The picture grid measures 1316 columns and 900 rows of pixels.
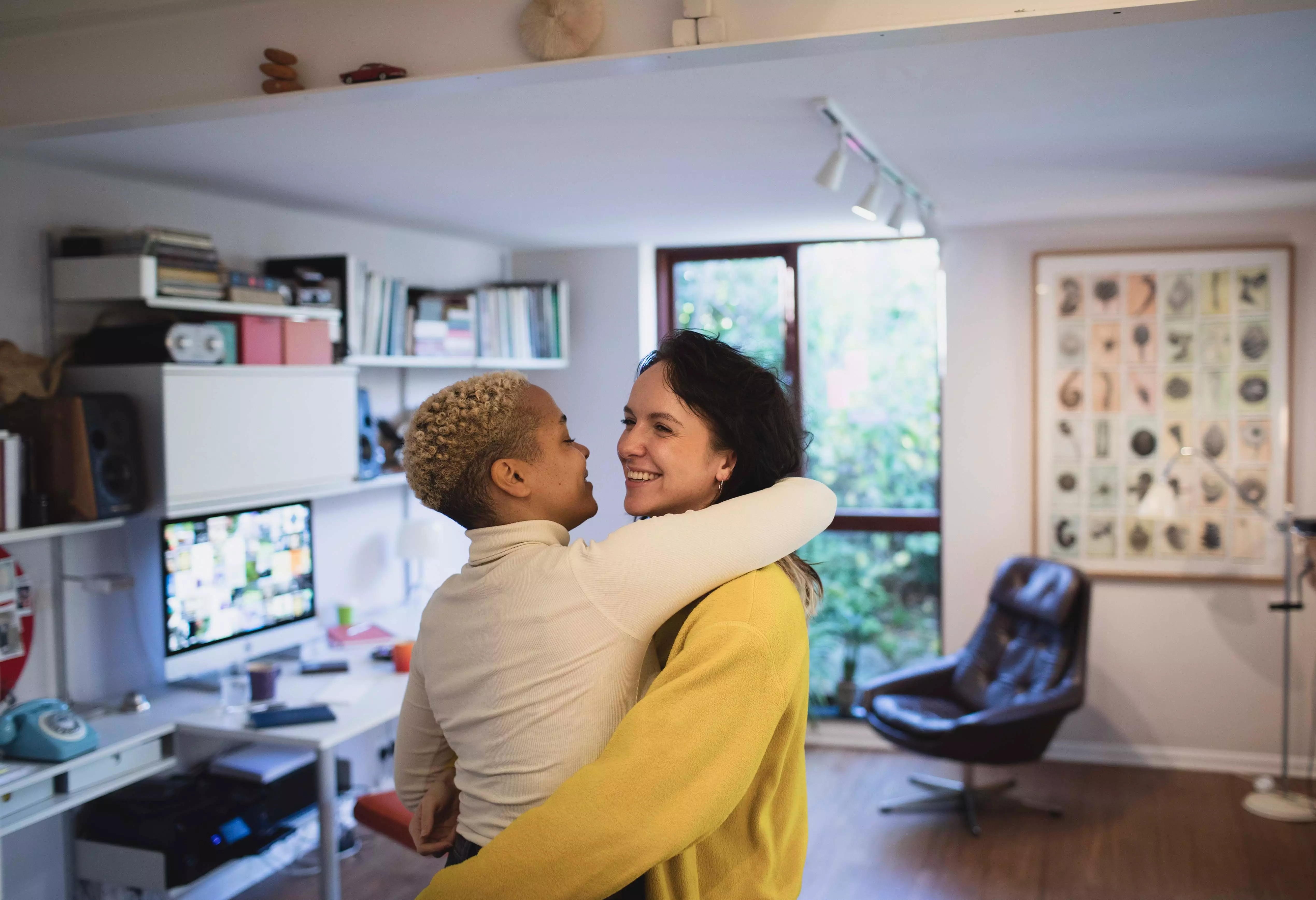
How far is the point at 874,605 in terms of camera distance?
5609 mm

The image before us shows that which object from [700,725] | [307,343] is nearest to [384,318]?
[307,343]

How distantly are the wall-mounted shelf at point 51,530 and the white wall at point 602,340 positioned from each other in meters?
2.82

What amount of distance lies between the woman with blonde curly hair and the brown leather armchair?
10.3ft

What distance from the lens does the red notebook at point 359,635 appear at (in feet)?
13.4

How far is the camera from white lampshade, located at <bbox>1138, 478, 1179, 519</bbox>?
4.68 metres

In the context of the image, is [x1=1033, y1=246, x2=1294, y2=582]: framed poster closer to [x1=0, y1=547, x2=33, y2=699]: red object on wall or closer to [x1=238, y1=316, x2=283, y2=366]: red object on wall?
[x1=238, y1=316, x2=283, y2=366]: red object on wall

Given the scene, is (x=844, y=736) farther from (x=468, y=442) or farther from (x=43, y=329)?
(x=468, y=442)

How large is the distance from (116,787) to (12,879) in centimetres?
51

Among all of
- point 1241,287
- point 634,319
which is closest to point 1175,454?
point 1241,287

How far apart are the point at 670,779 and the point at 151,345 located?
2.57m

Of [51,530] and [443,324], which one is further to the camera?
[443,324]

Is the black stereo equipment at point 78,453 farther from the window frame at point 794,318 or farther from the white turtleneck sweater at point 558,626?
the window frame at point 794,318

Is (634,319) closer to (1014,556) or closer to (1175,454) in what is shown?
(1014,556)

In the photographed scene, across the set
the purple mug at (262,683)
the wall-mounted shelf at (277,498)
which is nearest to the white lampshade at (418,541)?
the wall-mounted shelf at (277,498)
